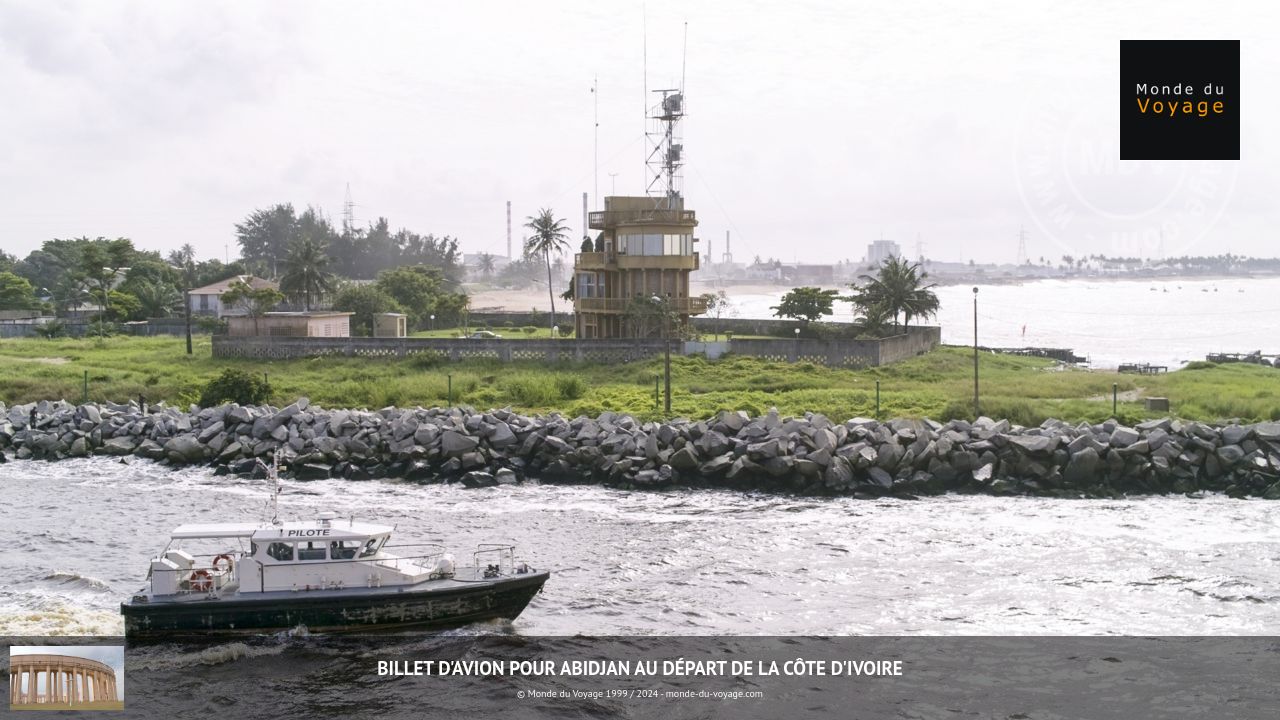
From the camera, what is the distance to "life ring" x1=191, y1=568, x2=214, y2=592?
2862 centimetres

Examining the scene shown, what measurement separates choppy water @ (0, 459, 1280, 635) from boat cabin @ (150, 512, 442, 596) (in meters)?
2.37

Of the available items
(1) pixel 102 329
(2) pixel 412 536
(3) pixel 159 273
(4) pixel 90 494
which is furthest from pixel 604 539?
(3) pixel 159 273

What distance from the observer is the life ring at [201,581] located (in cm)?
2862

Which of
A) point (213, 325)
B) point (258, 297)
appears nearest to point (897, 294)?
point (258, 297)

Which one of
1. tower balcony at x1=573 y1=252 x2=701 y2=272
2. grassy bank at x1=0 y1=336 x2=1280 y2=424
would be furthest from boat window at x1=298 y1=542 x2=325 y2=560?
tower balcony at x1=573 y1=252 x2=701 y2=272

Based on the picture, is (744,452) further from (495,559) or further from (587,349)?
(587,349)

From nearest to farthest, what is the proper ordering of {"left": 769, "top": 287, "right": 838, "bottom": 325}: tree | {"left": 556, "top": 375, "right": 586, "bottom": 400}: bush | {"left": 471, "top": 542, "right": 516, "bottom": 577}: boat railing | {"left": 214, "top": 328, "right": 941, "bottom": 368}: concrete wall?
{"left": 471, "top": 542, "right": 516, "bottom": 577}: boat railing, {"left": 556, "top": 375, "right": 586, "bottom": 400}: bush, {"left": 214, "top": 328, "right": 941, "bottom": 368}: concrete wall, {"left": 769, "top": 287, "right": 838, "bottom": 325}: tree

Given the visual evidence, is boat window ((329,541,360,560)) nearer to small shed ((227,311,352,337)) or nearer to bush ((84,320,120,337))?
small shed ((227,311,352,337))

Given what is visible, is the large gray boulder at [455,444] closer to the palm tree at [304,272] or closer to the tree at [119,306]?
the palm tree at [304,272]

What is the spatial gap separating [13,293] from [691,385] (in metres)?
92.7

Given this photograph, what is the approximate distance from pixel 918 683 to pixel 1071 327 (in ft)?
576

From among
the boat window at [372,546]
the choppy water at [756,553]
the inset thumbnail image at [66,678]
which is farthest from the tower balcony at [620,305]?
the inset thumbnail image at [66,678]

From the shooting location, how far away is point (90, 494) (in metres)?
44.3

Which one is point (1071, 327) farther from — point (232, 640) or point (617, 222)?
point (232, 640)
